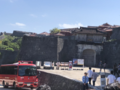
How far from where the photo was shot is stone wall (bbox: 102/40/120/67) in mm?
28381

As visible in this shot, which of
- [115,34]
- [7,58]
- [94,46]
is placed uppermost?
[115,34]

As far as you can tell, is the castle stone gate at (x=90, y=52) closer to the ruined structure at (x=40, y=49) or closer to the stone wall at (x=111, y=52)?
the stone wall at (x=111, y=52)

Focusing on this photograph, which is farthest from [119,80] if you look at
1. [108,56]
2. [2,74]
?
[108,56]

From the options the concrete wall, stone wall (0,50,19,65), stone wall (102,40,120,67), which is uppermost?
the concrete wall

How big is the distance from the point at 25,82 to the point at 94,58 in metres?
21.5

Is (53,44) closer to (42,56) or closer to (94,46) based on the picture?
(42,56)

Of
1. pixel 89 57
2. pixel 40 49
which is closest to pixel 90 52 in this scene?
pixel 89 57

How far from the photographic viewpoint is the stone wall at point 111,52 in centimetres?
2838

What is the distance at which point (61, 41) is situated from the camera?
107 feet

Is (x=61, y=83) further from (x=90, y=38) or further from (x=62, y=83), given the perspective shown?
(x=90, y=38)

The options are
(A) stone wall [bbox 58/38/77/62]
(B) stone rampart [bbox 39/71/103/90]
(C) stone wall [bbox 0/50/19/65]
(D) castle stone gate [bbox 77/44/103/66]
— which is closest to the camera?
(B) stone rampart [bbox 39/71/103/90]

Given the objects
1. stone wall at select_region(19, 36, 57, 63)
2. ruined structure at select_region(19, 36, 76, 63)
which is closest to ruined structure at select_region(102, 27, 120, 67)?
ruined structure at select_region(19, 36, 76, 63)

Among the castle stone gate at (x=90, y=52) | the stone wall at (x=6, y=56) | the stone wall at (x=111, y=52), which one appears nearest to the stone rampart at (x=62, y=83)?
the stone wall at (x=111, y=52)

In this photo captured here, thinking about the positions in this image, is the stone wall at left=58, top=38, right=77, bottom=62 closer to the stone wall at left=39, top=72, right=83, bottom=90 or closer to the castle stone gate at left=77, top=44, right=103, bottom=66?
the castle stone gate at left=77, top=44, right=103, bottom=66
